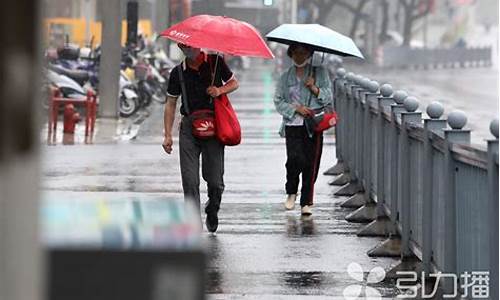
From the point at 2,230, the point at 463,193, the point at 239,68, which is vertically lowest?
the point at 239,68

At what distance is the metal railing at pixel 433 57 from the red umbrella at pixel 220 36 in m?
72.9

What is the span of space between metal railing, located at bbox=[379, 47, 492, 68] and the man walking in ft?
241

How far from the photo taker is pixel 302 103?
12.8 m

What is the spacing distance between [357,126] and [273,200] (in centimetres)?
131

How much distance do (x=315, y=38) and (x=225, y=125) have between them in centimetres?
205

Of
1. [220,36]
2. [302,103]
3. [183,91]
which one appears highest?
[220,36]

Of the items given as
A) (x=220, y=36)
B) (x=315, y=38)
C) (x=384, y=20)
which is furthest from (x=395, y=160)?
(x=384, y=20)

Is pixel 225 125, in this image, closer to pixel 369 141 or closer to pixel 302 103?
pixel 302 103

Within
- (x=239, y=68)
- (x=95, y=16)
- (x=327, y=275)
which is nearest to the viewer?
(x=327, y=275)

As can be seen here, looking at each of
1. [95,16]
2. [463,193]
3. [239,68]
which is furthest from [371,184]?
[239,68]

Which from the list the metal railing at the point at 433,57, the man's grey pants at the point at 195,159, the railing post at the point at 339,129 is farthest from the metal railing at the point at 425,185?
the metal railing at the point at 433,57

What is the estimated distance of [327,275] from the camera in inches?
384

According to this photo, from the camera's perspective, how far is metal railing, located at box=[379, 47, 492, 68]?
3423 inches

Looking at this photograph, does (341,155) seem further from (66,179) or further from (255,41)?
(255,41)
